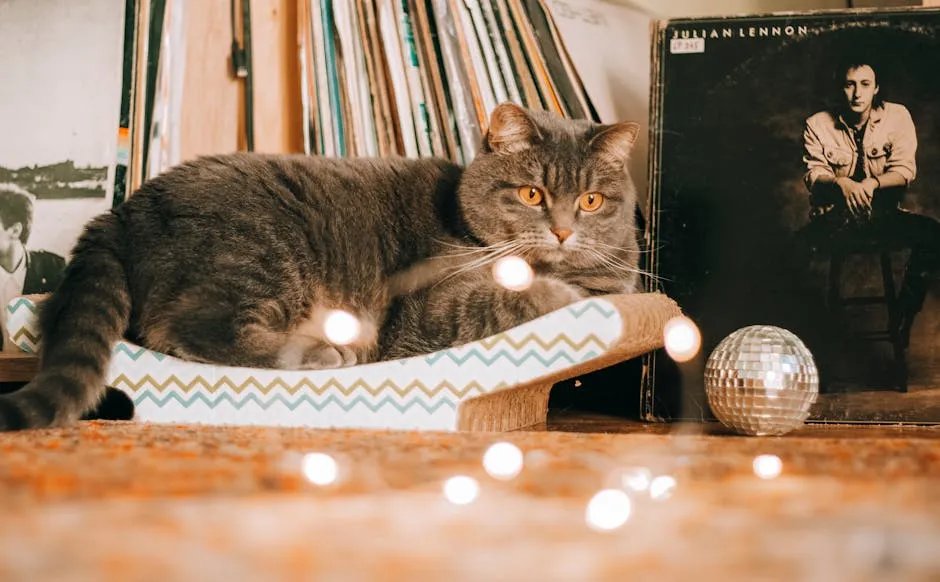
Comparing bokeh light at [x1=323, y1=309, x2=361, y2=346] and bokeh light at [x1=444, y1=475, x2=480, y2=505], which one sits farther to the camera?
bokeh light at [x1=323, y1=309, x2=361, y2=346]

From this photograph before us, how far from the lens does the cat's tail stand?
2.73 feet

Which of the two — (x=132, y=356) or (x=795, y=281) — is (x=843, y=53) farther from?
(x=132, y=356)

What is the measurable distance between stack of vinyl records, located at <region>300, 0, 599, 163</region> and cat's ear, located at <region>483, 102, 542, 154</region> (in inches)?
7.6

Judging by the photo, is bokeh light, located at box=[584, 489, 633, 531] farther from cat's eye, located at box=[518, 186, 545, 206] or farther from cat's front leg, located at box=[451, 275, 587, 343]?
cat's eye, located at box=[518, 186, 545, 206]

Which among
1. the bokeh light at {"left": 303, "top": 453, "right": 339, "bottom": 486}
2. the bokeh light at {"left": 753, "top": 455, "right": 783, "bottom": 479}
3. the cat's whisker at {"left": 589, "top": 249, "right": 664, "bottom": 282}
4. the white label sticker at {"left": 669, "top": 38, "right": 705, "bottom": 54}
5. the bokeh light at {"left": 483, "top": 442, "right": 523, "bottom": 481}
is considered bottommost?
the bokeh light at {"left": 303, "top": 453, "right": 339, "bottom": 486}

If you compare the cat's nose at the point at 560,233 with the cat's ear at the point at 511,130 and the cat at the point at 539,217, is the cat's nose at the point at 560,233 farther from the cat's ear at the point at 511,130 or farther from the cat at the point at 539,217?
the cat's ear at the point at 511,130

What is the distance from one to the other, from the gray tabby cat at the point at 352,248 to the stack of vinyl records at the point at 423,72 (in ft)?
0.49

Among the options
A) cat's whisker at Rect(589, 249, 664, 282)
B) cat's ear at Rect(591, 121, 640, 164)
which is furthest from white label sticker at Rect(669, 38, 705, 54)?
cat's whisker at Rect(589, 249, 664, 282)

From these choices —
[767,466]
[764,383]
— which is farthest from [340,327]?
[767,466]

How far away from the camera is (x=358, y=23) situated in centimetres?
162

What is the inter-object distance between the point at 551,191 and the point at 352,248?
1.14ft

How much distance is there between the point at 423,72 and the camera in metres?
1.58

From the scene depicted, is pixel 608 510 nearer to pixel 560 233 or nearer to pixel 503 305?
pixel 503 305

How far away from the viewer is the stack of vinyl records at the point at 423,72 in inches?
60.8
